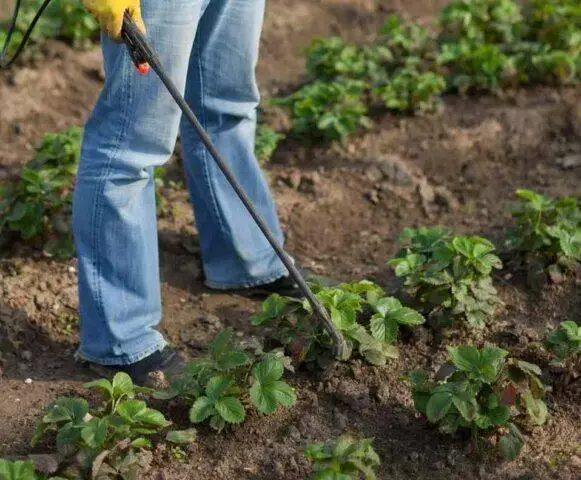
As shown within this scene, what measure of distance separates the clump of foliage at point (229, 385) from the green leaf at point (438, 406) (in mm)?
407

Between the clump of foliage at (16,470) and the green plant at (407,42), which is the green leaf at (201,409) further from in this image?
the green plant at (407,42)

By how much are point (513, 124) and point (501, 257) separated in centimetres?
130

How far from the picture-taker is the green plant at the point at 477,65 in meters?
5.57

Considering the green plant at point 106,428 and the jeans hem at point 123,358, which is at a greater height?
the green plant at point 106,428

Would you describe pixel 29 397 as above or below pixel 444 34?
below

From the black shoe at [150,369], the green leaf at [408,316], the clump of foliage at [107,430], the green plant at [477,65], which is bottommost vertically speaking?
the black shoe at [150,369]

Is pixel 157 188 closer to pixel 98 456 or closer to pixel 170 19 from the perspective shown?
pixel 170 19

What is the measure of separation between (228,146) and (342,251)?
91 centimetres

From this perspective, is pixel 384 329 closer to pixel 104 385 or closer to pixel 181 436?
pixel 181 436

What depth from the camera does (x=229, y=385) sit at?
3.25 metres

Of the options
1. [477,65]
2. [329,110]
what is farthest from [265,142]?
[477,65]

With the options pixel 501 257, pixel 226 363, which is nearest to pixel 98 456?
pixel 226 363

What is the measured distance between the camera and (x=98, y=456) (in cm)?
300

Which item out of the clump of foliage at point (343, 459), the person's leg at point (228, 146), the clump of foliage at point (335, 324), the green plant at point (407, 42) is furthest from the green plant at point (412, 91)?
the clump of foliage at point (343, 459)
